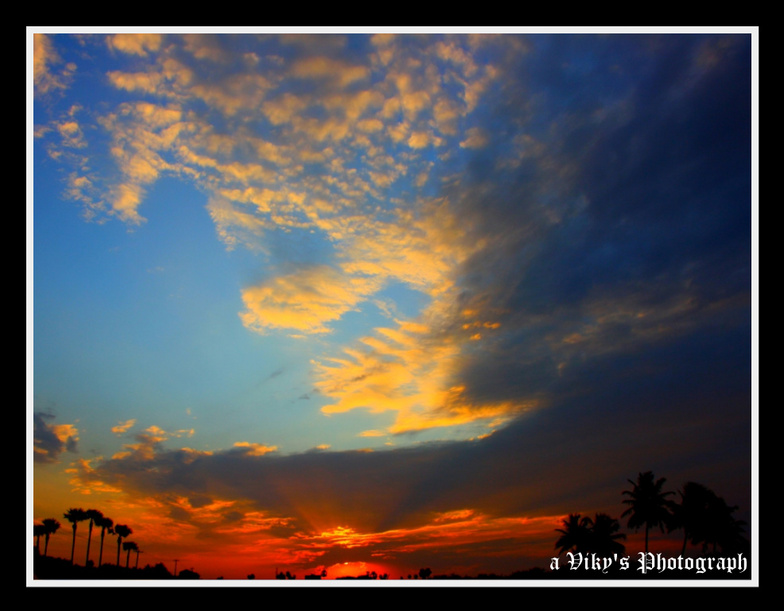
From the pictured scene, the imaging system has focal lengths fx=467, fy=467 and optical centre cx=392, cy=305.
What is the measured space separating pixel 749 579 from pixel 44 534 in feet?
354

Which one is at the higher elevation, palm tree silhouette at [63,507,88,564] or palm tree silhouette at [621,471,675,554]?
palm tree silhouette at [621,471,675,554]

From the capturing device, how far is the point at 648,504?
Answer: 62750 millimetres

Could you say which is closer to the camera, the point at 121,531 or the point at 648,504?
the point at 648,504

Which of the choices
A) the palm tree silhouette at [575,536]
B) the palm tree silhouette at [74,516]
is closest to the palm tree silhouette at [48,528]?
the palm tree silhouette at [74,516]

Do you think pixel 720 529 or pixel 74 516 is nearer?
pixel 720 529

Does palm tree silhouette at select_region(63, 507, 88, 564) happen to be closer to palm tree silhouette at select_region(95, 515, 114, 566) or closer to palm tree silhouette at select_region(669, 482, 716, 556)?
palm tree silhouette at select_region(95, 515, 114, 566)

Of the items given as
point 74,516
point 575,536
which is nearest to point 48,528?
point 74,516

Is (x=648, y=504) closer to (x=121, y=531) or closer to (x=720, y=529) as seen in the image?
(x=720, y=529)

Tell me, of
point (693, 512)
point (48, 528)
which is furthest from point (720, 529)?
point (48, 528)

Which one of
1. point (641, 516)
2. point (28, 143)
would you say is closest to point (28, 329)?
point (28, 143)

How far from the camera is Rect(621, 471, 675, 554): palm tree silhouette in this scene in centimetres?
6197

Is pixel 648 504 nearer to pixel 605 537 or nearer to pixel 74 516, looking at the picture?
pixel 605 537

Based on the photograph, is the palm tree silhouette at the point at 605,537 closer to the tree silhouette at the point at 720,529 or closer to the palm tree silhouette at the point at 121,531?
the tree silhouette at the point at 720,529

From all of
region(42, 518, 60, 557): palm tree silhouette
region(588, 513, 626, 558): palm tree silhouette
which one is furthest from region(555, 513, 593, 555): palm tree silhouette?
region(42, 518, 60, 557): palm tree silhouette
